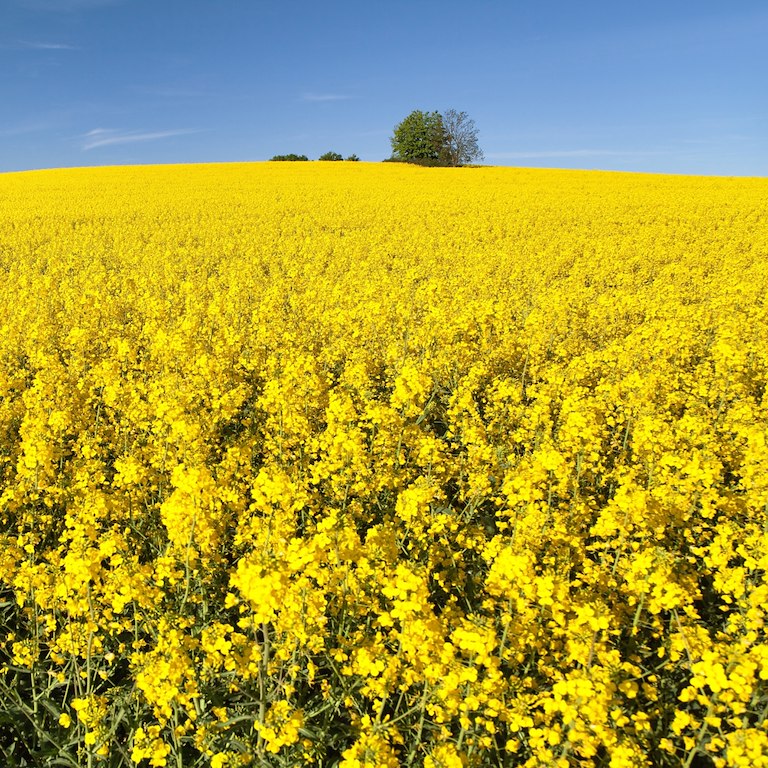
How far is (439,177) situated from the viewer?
44438 mm

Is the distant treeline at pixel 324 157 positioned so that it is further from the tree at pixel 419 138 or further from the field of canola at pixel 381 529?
the field of canola at pixel 381 529

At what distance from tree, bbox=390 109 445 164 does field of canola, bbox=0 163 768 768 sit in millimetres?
60868

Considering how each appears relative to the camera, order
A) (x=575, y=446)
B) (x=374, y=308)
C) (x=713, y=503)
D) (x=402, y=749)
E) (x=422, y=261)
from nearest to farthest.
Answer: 1. (x=402, y=749)
2. (x=713, y=503)
3. (x=575, y=446)
4. (x=374, y=308)
5. (x=422, y=261)

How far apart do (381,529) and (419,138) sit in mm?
72252

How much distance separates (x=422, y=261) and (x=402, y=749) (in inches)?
571

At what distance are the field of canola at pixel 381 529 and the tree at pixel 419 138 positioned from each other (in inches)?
2396

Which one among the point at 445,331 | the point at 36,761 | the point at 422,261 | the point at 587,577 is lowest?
the point at 36,761

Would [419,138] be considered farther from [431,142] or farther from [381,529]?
[381,529]

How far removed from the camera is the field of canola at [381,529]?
2580mm

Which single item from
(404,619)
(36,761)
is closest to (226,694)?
(36,761)

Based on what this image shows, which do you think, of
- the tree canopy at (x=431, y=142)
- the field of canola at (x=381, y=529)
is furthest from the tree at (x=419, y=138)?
the field of canola at (x=381, y=529)

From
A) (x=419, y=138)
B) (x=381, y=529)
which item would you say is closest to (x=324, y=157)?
(x=419, y=138)

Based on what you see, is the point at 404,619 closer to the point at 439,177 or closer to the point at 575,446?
the point at 575,446

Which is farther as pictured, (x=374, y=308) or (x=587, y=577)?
(x=374, y=308)
